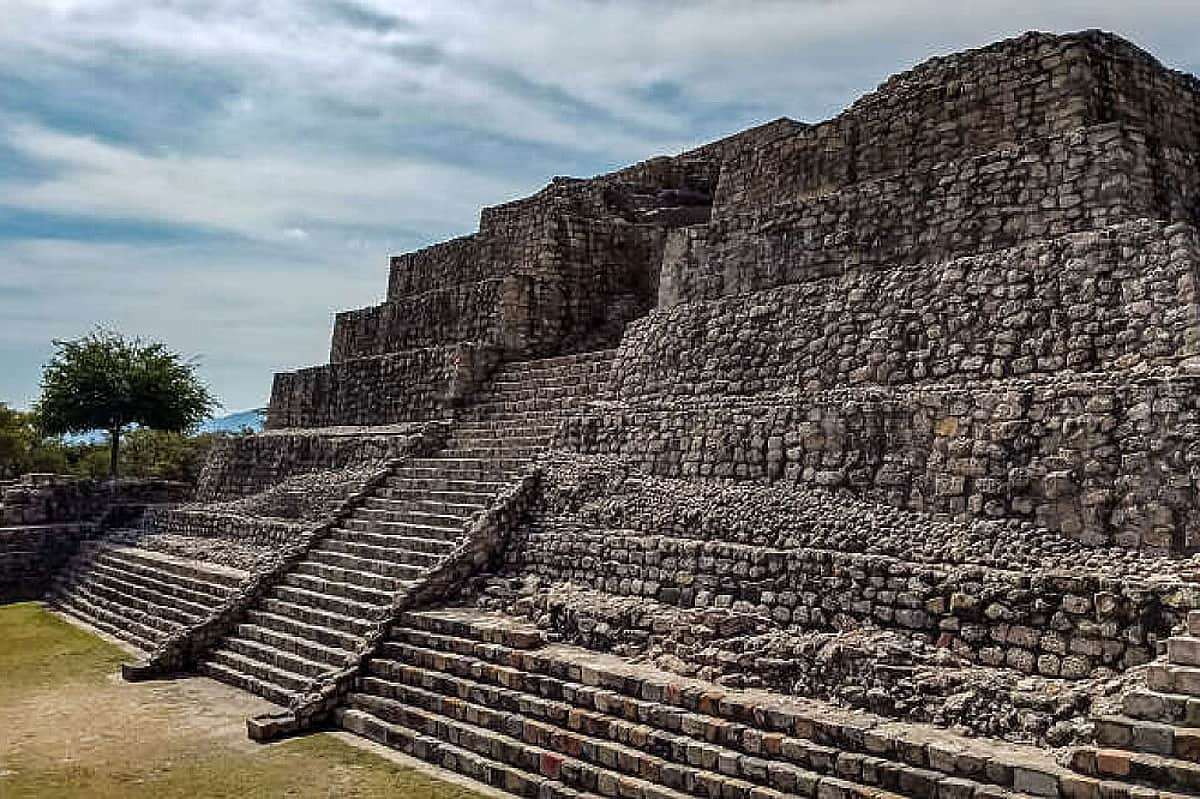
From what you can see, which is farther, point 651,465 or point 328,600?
point 328,600

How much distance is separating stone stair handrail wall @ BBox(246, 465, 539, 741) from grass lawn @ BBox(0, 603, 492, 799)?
0.23 metres

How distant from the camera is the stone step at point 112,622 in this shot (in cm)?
1332

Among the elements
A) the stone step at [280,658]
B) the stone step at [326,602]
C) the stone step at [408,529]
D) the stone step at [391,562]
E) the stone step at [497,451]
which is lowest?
the stone step at [280,658]

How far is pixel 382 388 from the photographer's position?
1758cm

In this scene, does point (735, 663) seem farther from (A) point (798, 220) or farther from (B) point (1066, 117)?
(B) point (1066, 117)

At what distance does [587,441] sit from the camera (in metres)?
11.5

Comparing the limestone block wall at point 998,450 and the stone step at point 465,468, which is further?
the stone step at point 465,468

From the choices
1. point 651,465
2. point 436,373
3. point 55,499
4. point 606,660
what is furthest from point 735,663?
point 55,499

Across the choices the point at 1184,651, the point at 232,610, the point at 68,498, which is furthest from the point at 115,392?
the point at 1184,651

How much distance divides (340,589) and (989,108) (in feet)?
28.8

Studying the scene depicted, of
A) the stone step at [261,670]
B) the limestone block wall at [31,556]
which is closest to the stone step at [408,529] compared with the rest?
the stone step at [261,670]

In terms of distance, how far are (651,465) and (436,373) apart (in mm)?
6552

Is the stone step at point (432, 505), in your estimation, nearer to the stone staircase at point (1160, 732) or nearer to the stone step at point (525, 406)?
the stone step at point (525, 406)

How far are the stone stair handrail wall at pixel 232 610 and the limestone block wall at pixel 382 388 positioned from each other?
238cm
